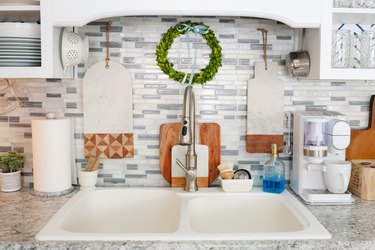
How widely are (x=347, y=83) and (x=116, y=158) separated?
1241 mm

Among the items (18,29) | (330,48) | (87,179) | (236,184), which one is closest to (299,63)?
(330,48)

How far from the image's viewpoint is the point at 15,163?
6.89 feet


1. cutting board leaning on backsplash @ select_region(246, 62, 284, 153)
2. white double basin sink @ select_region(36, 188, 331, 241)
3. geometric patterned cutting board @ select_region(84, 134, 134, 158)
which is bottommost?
white double basin sink @ select_region(36, 188, 331, 241)

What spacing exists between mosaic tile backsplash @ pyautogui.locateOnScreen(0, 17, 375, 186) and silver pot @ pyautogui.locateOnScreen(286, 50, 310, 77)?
0.36ft

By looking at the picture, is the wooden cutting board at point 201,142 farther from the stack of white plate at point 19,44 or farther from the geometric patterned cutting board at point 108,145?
the stack of white plate at point 19,44

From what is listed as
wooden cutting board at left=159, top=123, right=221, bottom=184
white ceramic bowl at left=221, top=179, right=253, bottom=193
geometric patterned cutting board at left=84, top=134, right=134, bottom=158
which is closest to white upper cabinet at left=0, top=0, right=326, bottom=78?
geometric patterned cutting board at left=84, top=134, right=134, bottom=158

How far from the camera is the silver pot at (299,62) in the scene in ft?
6.52

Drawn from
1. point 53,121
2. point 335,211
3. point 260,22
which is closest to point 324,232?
point 335,211

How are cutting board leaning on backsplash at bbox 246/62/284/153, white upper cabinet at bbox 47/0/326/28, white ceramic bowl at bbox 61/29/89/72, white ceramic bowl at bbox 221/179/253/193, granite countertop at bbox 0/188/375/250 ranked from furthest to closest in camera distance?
cutting board leaning on backsplash at bbox 246/62/284/153 → white ceramic bowl at bbox 221/179/253/193 → white ceramic bowl at bbox 61/29/89/72 → white upper cabinet at bbox 47/0/326/28 → granite countertop at bbox 0/188/375/250

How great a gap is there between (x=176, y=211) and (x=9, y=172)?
845 millimetres

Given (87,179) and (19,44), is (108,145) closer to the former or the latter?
(87,179)

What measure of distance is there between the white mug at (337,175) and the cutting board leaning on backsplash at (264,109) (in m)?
0.32

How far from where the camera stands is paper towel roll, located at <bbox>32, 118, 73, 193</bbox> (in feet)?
6.54

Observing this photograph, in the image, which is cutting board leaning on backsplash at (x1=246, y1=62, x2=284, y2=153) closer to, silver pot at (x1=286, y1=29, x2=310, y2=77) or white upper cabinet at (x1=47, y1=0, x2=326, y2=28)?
silver pot at (x1=286, y1=29, x2=310, y2=77)
